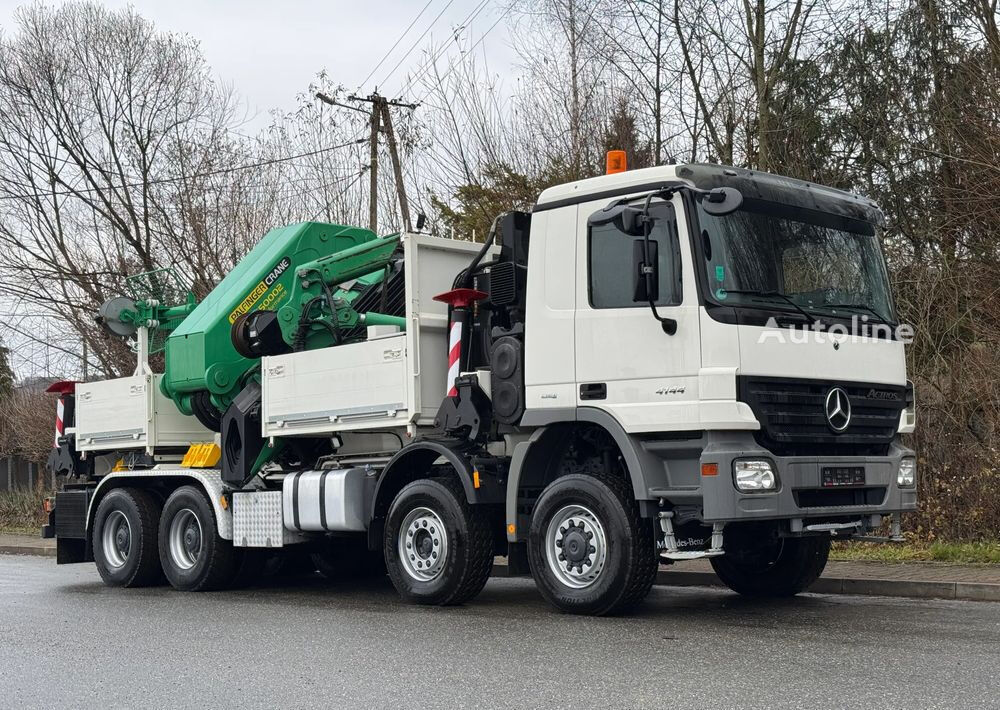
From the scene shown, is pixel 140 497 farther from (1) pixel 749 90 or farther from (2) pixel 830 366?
(1) pixel 749 90

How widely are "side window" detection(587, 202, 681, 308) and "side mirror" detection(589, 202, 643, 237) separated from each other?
0.08 m

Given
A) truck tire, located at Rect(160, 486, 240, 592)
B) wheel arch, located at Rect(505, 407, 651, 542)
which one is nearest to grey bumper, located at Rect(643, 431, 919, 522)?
wheel arch, located at Rect(505, 407, 651, 542)

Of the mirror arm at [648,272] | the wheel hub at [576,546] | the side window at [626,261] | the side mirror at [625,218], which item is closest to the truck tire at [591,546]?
the wheel hub at [576,546]

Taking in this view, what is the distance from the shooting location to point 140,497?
1300 centimetres

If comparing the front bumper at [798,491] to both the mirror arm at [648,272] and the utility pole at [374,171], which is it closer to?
the mirror arm at [648,272]

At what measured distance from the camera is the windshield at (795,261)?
860 centimetres

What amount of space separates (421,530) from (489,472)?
0.83 m

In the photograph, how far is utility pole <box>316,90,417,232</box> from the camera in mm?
21453

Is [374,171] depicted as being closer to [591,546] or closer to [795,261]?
[795,261]

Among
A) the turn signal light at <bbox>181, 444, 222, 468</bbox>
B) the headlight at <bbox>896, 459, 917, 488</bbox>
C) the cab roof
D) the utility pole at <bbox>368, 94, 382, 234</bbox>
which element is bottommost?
the headlight at <bbox>896, 459, 917, 488</bbox>

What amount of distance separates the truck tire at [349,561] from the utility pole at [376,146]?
821 centimetres

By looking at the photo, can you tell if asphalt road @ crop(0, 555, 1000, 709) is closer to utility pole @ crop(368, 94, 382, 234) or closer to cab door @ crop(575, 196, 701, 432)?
cab door @ crop(575, 196, 701, 432)

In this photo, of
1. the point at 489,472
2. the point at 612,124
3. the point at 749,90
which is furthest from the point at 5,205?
the point at 489,472

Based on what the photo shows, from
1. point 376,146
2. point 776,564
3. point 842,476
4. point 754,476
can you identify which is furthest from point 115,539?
point 376,146
